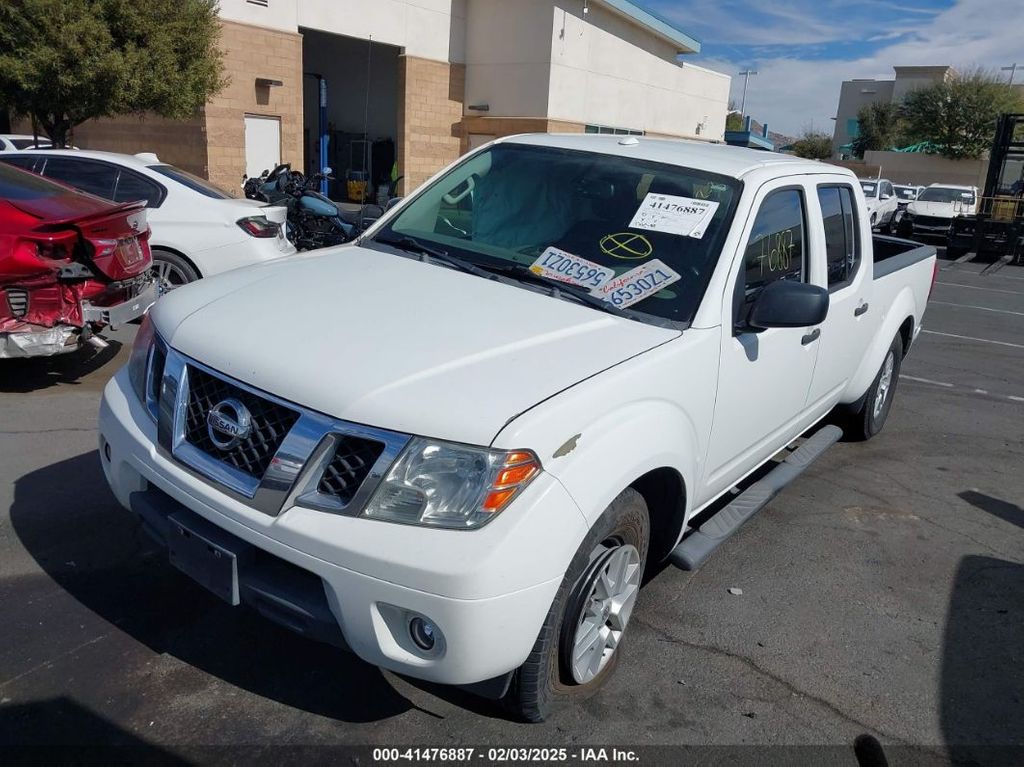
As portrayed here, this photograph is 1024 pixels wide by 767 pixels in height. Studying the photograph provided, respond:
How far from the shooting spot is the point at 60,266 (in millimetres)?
5371

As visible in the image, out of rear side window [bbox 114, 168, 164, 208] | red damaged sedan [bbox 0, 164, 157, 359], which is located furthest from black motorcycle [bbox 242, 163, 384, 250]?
red damaged sedan [bbox 0, 164, 157, 359]

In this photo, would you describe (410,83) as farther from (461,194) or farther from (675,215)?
(675,215)

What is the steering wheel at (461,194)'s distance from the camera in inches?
160

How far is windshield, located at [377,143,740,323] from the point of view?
3.34m

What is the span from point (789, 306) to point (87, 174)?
7144 mm

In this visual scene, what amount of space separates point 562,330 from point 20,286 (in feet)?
13.0

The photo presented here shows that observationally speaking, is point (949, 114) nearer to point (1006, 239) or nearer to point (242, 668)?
point (1006, 239)

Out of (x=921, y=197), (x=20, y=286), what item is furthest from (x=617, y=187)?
(x=921, y=197)

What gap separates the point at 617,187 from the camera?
12.3ft

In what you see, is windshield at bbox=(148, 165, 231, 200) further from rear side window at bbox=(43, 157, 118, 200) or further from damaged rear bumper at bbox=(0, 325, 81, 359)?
damaged rear bumper at bbox=(0, 325, 81, 359)

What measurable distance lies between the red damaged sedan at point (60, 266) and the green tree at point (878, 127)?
64301mm

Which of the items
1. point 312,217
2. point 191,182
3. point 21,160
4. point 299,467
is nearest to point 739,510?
point 299,467

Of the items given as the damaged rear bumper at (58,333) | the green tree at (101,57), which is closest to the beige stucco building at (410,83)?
the green tree at (101,57)

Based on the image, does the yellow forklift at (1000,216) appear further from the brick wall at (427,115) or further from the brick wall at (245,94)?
the brick wall at (245,94)
